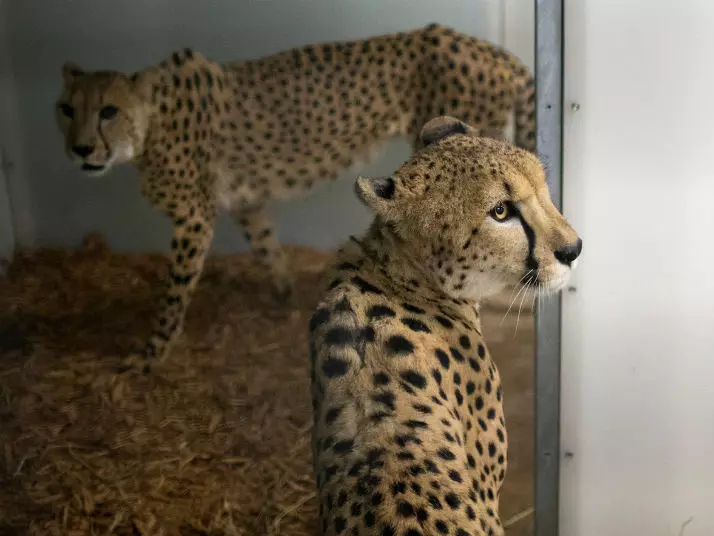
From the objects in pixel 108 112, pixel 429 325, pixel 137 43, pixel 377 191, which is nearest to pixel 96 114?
pixel 108 112

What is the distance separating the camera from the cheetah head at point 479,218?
1.12m

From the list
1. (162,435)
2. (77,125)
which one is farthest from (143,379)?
(77,125)

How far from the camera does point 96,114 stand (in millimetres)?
1551

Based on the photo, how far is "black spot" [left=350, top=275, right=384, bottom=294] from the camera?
117cm

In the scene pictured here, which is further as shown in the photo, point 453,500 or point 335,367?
point 335,367

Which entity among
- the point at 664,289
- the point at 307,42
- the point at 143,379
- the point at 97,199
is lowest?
the point at 143,379

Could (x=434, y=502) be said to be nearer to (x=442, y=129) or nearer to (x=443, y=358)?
(x=443, y=358)

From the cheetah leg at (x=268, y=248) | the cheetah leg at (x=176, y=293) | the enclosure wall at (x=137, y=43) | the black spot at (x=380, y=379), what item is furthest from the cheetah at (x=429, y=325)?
the cheetah leg at (x=176, y=293)

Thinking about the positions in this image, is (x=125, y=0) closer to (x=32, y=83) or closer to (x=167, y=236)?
(x=32, y=83)

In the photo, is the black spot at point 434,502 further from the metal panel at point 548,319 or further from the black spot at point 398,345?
the metal panel at point 548,319

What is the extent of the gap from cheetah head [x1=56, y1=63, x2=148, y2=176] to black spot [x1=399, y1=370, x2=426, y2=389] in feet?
2.79

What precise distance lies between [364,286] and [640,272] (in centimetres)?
82

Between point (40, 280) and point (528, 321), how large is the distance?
42.7 inches

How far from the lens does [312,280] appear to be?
5.39 ft
